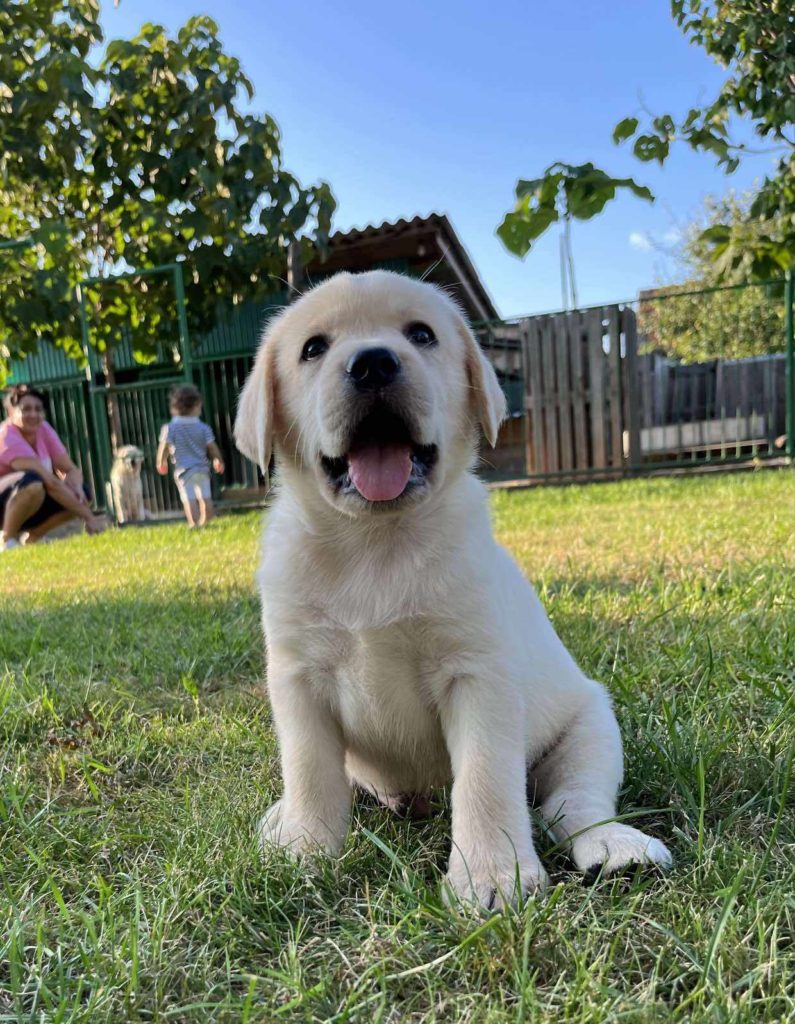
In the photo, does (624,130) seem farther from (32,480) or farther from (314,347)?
(32,480)

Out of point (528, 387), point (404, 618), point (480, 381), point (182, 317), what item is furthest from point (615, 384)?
point (404, 618)

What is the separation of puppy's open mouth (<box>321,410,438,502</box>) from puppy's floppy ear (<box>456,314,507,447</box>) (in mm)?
262

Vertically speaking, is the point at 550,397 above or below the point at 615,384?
below

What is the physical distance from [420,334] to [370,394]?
287 millimetres

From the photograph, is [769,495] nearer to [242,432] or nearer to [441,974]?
[242,432]

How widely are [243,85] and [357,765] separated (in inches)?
435

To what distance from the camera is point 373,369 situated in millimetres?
1504

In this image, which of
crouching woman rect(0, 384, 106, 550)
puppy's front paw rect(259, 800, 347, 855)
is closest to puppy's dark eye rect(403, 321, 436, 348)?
puppy's front paw rect(259, 800, 347, 855)

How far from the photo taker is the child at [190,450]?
8852 millimetres

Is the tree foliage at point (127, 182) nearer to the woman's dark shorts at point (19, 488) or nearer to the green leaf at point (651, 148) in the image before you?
the woman's dark shorts at point (19, 488)

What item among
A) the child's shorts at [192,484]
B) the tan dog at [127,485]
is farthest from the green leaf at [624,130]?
the tan dog at [127,485]

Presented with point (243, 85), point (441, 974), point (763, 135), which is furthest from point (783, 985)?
point (243, 85)

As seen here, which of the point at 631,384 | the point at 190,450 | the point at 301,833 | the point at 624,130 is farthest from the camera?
the point at 631,384

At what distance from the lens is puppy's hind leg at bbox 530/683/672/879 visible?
133cm
